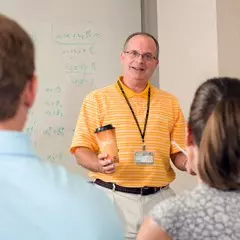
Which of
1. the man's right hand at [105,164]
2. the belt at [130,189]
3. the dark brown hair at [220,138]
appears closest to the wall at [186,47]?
the belt at [130,189]

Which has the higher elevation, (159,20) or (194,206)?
(159,20)

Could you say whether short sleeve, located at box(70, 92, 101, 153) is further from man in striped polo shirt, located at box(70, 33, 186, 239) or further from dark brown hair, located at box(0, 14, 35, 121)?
dark brown hair, located at box(0, 14, 35, 121)

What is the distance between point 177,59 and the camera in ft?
10.4

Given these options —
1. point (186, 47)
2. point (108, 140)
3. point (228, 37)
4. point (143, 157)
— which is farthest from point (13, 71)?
point (186, 47)

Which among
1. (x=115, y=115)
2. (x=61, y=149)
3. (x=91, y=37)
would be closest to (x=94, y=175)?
(x=115, y=115)

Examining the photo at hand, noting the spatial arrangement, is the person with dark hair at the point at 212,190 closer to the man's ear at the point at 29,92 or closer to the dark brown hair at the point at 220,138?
the dark brown hair at the point at 220,138

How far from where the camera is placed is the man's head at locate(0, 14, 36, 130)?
2.67 feet

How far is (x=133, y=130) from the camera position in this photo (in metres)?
2.30

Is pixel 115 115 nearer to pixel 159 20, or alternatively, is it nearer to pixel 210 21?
pixel 210 21

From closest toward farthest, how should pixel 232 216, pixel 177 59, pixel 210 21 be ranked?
1. pixel 232 216
2. pixel 210 21
3. pixel 177 59

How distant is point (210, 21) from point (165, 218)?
199cm

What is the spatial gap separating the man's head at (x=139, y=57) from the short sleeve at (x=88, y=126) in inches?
10.4

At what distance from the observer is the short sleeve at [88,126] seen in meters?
2.31

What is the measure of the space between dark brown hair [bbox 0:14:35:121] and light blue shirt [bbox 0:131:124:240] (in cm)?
5
